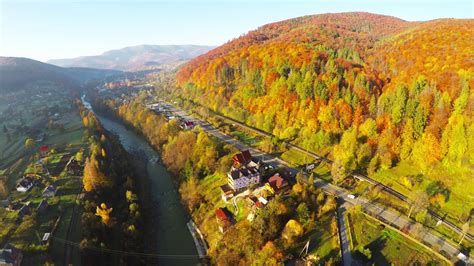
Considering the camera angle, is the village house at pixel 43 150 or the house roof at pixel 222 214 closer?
the house roof at pixel 222 214

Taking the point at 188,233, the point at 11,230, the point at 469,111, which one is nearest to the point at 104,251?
the point at 188,233

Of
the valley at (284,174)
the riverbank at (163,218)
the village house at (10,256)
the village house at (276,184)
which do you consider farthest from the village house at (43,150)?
the village house at (276,184)

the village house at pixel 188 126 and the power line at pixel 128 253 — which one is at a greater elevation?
the village house at pixel 188 126

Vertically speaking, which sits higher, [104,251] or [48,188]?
[48,188]

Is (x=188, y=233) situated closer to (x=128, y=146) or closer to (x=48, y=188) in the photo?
(x=48, y=188)

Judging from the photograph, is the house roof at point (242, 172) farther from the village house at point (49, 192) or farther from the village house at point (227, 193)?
the village house at point (49, 192)
